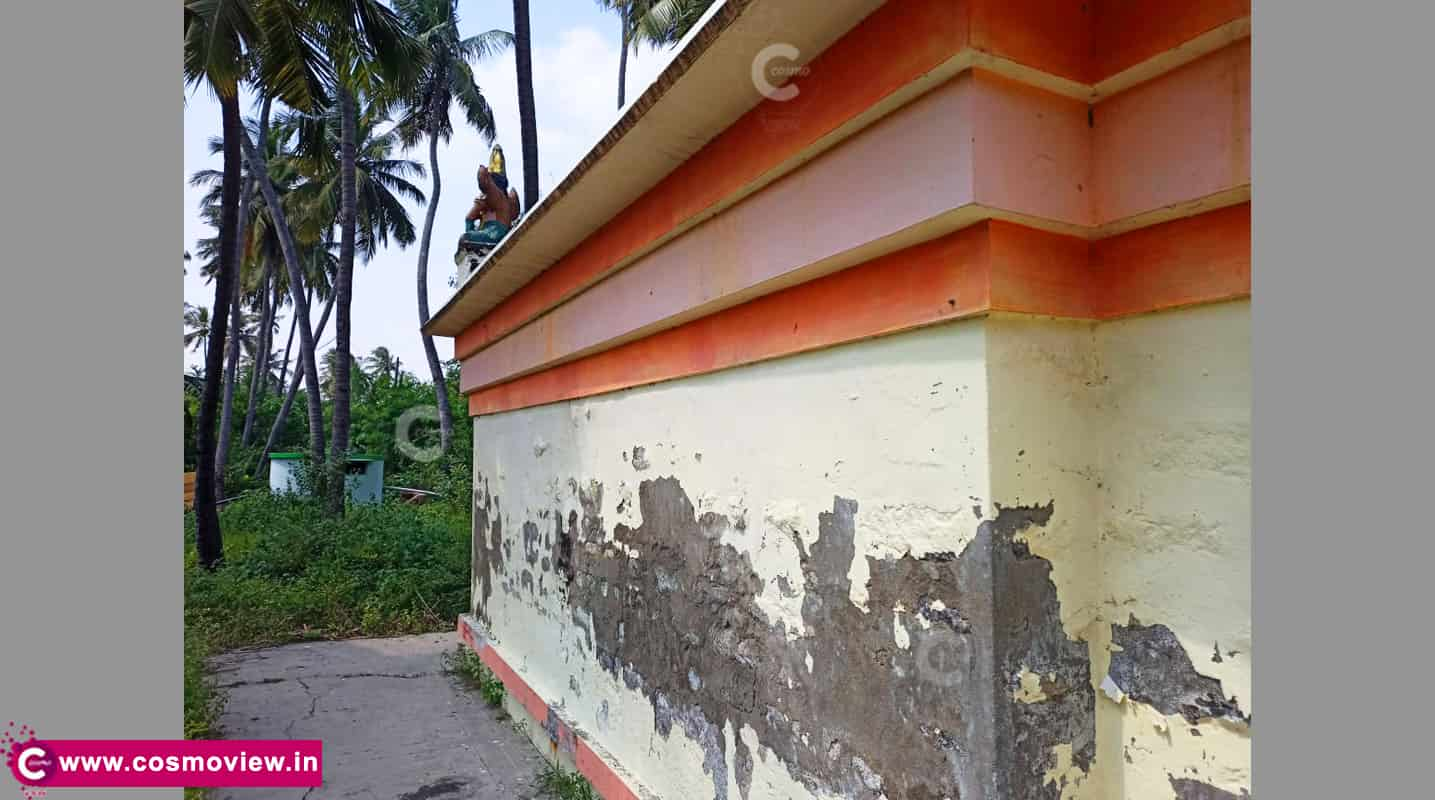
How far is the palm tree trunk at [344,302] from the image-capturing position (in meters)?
13.7

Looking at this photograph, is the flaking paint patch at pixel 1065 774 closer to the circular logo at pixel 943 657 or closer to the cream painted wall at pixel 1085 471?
the cream painted wall at pixel 1085 471

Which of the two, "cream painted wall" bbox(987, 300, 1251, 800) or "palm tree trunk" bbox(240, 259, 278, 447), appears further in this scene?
"palm tree trunk" bbox(240, 259, 278, 447)

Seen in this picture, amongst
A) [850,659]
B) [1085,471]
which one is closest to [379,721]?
[850,659]

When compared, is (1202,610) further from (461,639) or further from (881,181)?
(461,639)

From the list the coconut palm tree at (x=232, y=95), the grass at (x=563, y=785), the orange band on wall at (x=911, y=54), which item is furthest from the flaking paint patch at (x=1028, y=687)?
the coconut palm tree at (x=232, y=95)

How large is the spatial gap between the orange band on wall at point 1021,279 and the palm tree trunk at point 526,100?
43.1ft

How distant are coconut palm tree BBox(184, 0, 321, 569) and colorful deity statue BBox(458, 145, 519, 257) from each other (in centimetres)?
457

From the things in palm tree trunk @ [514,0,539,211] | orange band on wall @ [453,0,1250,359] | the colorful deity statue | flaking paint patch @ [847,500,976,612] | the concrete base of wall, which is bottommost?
the concrete base of wall

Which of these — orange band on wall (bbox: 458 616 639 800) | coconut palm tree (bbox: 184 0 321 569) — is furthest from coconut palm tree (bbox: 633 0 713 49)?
orange band on wall (bbox: 458 616 639 800)

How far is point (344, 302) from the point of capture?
14172 mm

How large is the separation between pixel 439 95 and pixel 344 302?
1147cm

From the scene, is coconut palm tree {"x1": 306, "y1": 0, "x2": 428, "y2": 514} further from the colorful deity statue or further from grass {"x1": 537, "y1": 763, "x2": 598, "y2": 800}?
grass {"x1": 537, "y1": 763, "x2": 598, "y2": 800}

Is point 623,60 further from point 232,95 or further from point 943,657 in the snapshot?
point 943,657

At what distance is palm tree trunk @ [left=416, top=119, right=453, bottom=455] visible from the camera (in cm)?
2066
